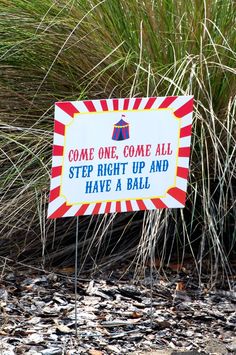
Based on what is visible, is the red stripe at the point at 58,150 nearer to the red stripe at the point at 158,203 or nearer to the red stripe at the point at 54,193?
the red stripe at the point at 54,193

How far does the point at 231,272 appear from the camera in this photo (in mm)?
5645

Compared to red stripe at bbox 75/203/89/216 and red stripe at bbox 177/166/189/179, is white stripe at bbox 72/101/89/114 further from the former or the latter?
red stripe at bbox 177/166/189/179

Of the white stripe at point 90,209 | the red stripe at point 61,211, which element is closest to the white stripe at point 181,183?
the white stripe at point 90,209

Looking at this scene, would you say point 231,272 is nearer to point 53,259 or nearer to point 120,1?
point 53,259

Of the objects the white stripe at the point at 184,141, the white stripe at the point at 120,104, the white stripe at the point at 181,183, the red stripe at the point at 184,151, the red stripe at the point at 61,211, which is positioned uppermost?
the white stripe at the point at 120,104

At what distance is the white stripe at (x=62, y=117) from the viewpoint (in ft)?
15.1

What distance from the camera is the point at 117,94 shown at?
600 centimetres

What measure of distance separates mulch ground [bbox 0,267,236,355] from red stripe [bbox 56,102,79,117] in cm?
91

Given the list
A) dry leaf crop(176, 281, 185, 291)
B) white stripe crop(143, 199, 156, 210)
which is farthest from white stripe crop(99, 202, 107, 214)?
dry leaf crop(176, 281, 185, 291)

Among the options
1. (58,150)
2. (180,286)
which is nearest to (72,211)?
(58,150)

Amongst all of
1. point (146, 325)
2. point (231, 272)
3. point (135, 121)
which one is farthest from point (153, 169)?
point (231, 272)

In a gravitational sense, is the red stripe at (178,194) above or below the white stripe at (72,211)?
above

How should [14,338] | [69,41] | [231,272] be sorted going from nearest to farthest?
[14,338] → [231,272] → [69,41]

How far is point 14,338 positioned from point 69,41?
2027mm
